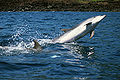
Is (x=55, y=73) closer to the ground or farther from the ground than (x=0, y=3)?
closer to the ground

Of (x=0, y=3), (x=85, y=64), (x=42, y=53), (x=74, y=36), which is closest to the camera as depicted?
(x=85, y=64)

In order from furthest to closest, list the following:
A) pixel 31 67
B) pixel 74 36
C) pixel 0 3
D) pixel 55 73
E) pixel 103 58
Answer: pixel 0 3
pixel 74 36
pixel 103 58
pixel 31 67
pixel 55 73

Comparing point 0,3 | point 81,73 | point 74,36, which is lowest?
point 81,73

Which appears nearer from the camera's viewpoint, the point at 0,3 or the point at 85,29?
the point at 85,29

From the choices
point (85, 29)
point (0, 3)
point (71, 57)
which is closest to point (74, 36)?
point (85, 29)

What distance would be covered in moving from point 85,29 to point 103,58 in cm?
265

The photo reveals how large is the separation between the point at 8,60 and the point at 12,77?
2.82 metres

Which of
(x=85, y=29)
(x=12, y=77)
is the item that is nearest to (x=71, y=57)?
Result: (x=85, y=29)

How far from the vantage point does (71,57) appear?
11977 millimetres

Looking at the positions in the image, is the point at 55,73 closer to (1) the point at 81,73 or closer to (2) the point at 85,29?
(1) the point at 81,73

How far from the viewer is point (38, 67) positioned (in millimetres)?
9906

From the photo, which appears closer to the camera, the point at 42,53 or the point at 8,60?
the point at 8,60

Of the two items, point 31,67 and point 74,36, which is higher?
point 74,36

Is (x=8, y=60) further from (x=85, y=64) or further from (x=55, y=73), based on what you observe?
(x=85, y=64)
